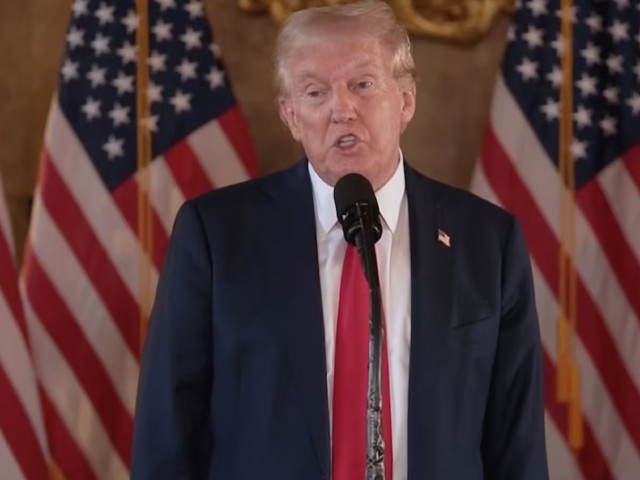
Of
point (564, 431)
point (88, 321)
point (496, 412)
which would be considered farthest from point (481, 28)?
point (496, 412)

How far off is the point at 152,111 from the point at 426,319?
4.42ft

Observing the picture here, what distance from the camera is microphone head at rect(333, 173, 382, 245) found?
4.44 ft

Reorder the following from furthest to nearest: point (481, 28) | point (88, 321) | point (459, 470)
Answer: point (481, 28) → point (88, 321) → point (459, 470)

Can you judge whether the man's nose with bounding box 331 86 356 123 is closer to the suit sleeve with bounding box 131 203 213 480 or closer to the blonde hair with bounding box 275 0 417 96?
the blonde hair with bounding box 275 0 417 96

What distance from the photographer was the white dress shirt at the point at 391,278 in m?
1.61

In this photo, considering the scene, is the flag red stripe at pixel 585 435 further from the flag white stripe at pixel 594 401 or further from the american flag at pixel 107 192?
the american flag at pixel 107 192

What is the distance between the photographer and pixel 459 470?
5.34ft

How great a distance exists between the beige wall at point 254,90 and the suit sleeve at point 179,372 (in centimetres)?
129

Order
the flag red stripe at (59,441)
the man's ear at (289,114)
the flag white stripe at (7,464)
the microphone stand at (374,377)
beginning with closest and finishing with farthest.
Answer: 1. the microphone stand at (374,377)
2. the man's ear at (289,114)
3. the flag white stripe at (7,464)
4. the flag red stripe at (59,441)

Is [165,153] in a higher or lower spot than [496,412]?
higher

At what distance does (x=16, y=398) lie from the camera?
2.62m

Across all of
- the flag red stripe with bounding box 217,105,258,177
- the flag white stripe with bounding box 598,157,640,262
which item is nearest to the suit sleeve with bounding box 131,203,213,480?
the flag red stripe with bounding box 217,105,258,177

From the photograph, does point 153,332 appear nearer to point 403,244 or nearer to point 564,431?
point 403,244

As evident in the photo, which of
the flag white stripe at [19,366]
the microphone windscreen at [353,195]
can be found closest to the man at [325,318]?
the microphone windscreen at [353,195]
